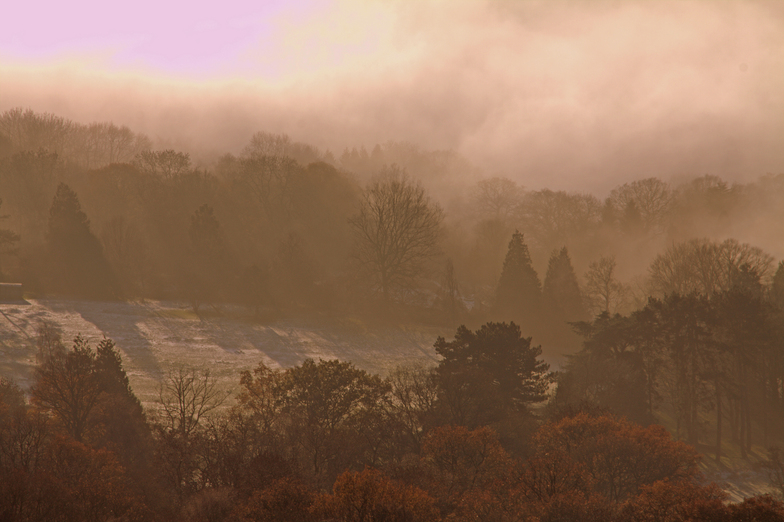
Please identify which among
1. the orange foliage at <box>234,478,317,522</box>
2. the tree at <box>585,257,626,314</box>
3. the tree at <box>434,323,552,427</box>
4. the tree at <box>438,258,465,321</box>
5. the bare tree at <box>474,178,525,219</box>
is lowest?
the orange foliage at <box>234,478,317,522</box>

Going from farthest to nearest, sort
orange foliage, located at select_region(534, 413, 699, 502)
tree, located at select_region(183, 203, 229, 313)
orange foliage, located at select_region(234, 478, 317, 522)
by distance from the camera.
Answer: tree, located at select_region(183, 203, 229, 313), orange foliage, located at select_region(534, 413, 699, 502), orange foliage, located at select_region(234, 478, 317, 522)

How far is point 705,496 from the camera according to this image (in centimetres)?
3039

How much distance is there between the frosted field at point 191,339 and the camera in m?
53.8

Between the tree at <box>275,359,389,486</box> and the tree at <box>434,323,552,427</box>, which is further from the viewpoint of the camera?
the tree at <box>434,323,552,427</box>

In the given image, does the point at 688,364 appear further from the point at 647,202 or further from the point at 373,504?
the point at 647,202

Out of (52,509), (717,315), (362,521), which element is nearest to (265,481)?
(362,521)

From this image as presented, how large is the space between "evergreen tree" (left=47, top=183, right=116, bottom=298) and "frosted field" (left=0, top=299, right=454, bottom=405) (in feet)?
14.9

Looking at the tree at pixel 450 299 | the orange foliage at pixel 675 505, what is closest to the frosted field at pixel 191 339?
the tree at pixel 450 299

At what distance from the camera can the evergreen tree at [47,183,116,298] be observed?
74.7 m

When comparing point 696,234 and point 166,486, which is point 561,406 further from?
point 696,234

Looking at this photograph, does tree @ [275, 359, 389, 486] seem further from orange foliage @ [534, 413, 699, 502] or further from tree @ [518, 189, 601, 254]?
tree @ [518, 189, 601, 254]

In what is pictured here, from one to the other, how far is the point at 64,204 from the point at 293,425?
199 feet

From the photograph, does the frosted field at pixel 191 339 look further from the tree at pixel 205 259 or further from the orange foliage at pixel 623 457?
the orange foliage at pixel 623 457

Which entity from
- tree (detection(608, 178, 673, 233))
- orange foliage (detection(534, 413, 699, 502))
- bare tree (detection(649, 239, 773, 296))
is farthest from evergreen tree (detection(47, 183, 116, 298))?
tree (detection(608, 178, 673, 233))
